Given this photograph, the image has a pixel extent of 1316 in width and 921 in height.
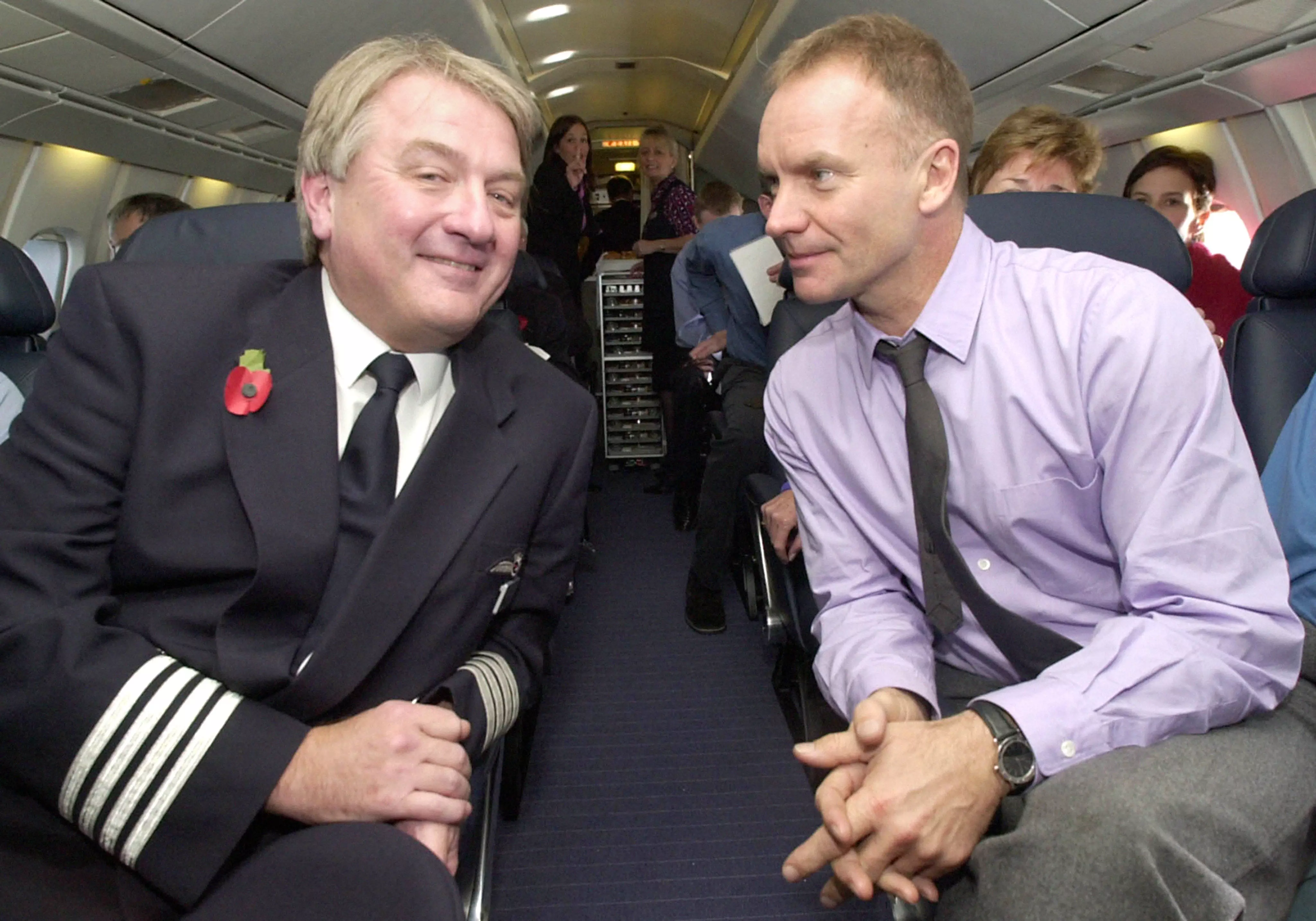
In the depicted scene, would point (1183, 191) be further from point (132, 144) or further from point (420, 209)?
point (132, 144)

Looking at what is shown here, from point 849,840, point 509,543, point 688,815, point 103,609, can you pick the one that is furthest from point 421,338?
point 688,815

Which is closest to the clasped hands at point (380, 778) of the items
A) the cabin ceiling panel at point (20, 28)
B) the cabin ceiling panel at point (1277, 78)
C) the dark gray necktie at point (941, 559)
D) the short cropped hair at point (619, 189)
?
the dark gray necktie at point (941, 559)

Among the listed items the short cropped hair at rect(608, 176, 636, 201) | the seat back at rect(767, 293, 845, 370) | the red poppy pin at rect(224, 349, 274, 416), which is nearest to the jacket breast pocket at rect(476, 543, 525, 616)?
the red poppy pin at rect(224, 349, 274, 416)

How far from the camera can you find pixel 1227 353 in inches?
85.2

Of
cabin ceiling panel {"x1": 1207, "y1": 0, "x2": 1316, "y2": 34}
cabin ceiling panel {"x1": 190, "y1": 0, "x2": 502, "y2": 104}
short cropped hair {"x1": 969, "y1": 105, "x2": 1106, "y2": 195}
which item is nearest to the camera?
short cropped hair {"x1": 969, "y1": 105, "x2": 1106, "y2": 195}

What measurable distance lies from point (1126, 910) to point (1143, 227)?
1859 millimetres

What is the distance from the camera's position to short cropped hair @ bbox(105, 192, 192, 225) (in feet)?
15.6

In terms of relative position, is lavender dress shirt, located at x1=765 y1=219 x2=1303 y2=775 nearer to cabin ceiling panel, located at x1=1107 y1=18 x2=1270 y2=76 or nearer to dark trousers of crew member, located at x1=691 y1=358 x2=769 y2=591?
dark trousers of crew member, located at x1=691 y1=358 x2=769 y2=591

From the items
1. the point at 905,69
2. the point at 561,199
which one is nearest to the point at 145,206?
the point at 561,199

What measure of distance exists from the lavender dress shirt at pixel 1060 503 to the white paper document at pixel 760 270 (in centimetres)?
202

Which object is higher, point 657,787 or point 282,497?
point 282,497

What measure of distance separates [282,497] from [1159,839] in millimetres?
1231

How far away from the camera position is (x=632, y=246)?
8703 millimetres

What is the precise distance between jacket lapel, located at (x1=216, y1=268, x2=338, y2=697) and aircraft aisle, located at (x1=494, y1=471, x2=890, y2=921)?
1327 mm
